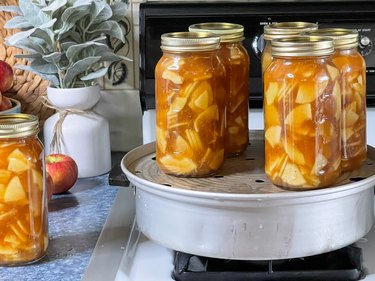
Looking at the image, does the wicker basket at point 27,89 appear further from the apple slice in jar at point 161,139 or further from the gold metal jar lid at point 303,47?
the gold metal jar lid at point 303,47

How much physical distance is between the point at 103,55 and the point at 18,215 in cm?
41

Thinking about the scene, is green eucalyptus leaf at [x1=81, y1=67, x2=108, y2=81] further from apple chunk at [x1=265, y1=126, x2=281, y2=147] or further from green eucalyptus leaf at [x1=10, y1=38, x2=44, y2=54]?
apple chunk at [x1=265, y1=126, x2=281, y2=147]

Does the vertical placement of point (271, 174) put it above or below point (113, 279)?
above

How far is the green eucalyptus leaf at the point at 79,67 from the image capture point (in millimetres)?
1198

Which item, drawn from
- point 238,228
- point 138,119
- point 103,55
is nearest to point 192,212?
point 238,228

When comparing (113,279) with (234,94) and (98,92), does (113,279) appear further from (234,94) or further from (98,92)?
(98,92)

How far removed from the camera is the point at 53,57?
119 cm

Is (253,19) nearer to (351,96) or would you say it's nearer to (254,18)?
(254,18)

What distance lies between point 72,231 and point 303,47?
411 mm

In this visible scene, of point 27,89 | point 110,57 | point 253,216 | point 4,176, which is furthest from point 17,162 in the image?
point 27,89

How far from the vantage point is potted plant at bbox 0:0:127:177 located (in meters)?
1.19

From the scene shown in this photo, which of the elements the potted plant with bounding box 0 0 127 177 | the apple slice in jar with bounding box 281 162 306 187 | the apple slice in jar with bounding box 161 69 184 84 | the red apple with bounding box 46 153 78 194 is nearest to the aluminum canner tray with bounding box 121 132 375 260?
the apple slice in jar with bounding box 281 162 306 187

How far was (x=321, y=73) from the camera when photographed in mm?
819

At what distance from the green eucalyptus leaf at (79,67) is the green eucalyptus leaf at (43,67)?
2cm
